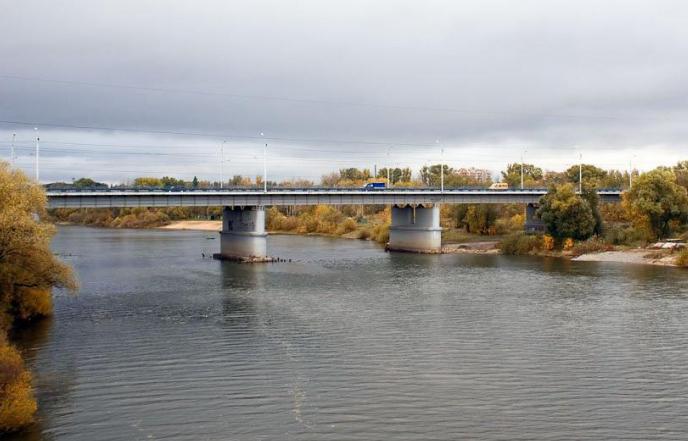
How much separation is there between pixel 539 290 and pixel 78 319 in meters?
38.6

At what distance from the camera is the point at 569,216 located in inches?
3777

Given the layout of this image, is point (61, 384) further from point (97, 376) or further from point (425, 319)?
point (425, 319)

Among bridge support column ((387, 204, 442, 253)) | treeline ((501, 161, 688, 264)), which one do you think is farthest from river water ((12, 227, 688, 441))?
bridge support column ((387, 204, 442, 253))

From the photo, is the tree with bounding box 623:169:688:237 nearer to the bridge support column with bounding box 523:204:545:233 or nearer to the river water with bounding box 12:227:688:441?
the bridge support column with bounding box 523:204:545:233

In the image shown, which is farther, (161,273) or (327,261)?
(327,261)

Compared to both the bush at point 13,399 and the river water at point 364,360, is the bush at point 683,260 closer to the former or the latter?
the river water at point 364,360

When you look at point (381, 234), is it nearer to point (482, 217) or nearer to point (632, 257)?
point (482, 217)

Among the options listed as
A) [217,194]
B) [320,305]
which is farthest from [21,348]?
[217,194]

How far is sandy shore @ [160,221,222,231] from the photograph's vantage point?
171 meters

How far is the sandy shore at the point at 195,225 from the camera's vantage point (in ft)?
561

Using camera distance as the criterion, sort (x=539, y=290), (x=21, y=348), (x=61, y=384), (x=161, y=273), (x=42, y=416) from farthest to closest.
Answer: (x=161, y=273) < (x=539, y=290) < (x=21, y=348) < (x=61, y=384) < (x=42, y=416)

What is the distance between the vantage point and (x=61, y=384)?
3197cm

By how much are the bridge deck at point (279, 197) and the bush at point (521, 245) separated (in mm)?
12496

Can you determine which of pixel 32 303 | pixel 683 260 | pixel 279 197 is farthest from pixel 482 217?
pixel 32 303
